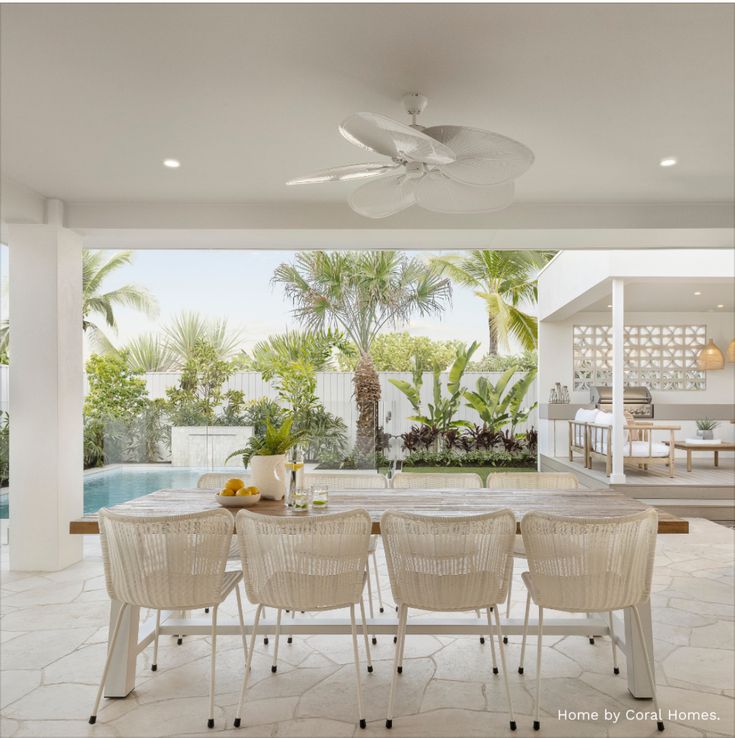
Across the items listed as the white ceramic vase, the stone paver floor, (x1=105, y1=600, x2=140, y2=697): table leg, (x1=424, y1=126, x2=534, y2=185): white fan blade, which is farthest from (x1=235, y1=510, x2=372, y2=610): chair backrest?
(x1=424, y1=126, x2=534, y2=185): white fan blade

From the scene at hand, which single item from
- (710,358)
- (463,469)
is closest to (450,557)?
(463,469)

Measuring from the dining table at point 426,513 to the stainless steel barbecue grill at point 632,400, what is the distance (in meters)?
6.76

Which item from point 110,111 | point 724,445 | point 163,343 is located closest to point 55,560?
point 110,111

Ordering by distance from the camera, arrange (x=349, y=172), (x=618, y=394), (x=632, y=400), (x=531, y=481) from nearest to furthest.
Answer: (x=349, y=172), (x=531, y=481), (x=618, y=394), (x=632, y=400)

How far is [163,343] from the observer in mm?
16844

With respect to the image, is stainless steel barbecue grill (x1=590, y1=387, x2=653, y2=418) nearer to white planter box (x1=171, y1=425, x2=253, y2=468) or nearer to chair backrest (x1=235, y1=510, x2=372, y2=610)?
white planter box (x1=171, y1=425, x2=253, y2=468)

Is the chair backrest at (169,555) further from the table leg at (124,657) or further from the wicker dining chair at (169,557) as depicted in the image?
the table leg at (124,657)

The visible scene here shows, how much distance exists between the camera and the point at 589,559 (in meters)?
2.63

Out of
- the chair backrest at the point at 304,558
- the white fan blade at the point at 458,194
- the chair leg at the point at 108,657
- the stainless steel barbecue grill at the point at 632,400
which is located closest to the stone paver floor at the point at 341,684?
Result: the chair leg at the point at 108,657

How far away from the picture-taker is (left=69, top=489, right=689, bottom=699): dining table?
2920 millimetres

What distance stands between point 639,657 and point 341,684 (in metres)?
1.39

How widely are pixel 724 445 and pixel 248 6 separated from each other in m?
8.21

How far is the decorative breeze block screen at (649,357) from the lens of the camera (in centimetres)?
1079

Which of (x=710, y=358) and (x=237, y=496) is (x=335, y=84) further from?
(x=710, y=358)
